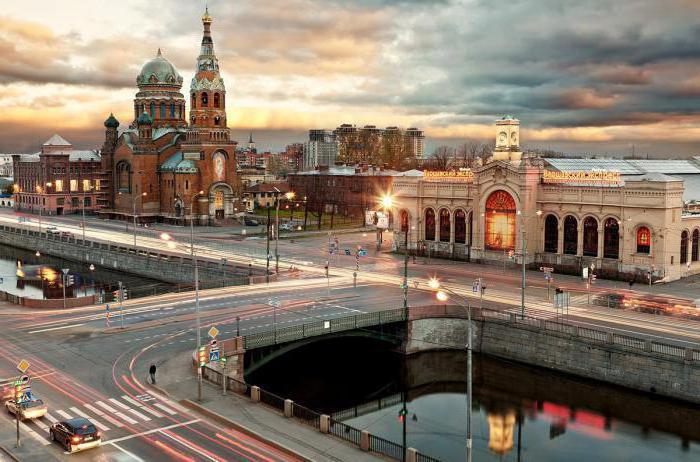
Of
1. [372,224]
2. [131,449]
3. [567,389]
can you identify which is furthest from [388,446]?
[372,224]

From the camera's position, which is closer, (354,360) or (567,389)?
(567,389)

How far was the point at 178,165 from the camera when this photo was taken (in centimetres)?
13388

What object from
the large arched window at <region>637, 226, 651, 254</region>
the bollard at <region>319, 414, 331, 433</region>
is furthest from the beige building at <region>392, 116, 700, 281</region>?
the bollard at <region>319, 414, 331, 433</region>

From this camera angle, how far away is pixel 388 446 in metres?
32.0

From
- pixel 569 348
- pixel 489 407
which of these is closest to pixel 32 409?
pixel 489 407

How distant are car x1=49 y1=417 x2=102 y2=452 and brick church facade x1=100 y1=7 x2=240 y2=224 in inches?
3921

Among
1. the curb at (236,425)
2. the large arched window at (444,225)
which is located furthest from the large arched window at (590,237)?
the curb at (236,425)

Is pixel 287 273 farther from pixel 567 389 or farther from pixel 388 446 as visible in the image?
pixel 388 446

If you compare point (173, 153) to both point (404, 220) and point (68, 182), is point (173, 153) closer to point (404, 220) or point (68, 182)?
point (68, 182)

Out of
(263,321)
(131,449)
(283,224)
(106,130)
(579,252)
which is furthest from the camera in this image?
(106,130)

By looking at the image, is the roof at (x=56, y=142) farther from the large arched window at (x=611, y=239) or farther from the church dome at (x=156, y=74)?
the large arched window at (x=611, y=239)

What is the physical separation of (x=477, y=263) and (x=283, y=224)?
5315 centimetres

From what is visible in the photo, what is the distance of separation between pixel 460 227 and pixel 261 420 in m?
54.9

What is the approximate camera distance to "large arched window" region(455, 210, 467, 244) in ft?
277
